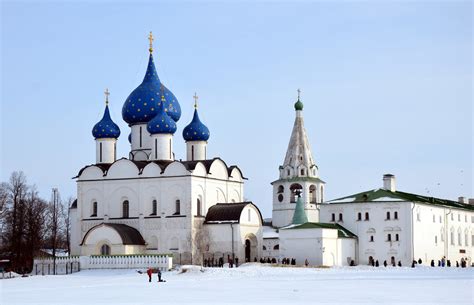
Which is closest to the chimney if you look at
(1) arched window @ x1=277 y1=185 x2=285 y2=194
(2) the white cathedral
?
(2) the white cathedral

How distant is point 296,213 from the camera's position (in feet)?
191

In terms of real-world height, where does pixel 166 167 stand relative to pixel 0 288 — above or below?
above

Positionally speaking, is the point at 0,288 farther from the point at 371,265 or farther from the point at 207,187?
the point at 371,265

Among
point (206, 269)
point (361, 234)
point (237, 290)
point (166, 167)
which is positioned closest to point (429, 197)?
point (361, 234)

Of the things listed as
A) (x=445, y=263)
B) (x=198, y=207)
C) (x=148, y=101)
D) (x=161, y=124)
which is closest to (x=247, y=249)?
(x=198, y=207)

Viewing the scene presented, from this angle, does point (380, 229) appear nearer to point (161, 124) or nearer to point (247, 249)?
point (247, 249)

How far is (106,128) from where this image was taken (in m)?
56.7

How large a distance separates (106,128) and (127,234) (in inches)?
272

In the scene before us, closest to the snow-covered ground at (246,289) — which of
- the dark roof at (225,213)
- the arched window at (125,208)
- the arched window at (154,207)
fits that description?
the dark roof at (225,213)

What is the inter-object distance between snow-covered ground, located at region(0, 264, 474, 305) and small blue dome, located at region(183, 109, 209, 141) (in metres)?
14.3

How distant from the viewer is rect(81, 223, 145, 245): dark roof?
52809mm

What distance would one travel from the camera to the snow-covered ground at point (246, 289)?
2695cm

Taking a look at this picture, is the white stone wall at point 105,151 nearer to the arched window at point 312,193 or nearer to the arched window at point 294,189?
the arched window at point 294,189

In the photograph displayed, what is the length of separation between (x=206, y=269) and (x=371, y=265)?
13434mm
